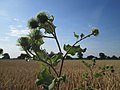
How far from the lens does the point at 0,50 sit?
2650 millimetres

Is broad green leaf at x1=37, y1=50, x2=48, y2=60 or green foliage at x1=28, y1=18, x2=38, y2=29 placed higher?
green foliage at x1=28, y1=18, x2=38, y2=29

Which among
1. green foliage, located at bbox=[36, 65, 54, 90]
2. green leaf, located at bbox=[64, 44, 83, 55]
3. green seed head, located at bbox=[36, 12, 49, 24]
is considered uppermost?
green seed head, located at bbox=[36, 12, 49, 24]

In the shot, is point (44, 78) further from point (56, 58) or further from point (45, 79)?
point (56, 58)

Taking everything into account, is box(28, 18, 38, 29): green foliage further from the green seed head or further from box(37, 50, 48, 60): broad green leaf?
box(37, 50, 48, 60): broad green leaf

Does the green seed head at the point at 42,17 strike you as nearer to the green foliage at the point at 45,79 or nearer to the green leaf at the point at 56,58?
the green leaf at the point at 56,58

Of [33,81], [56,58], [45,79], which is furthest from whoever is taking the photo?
[33,81]

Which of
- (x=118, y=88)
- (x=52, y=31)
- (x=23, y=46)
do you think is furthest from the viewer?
(x=118, y=88)

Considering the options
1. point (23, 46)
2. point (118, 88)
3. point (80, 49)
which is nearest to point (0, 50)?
point (23, 46)

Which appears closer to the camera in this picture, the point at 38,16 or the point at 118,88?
the point at 38,16

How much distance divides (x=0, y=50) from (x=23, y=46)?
434 millimetres

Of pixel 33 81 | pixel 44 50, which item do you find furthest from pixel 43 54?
pixel 33 81

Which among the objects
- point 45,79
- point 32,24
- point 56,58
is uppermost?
point 32,24

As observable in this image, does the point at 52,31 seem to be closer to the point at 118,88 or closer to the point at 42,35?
the point at 42,35

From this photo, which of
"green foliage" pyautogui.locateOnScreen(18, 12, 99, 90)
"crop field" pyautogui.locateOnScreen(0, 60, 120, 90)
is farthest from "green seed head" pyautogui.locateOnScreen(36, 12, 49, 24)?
"crop field" pyautogui.locateOnScreen(0, 60, 120, 90)
